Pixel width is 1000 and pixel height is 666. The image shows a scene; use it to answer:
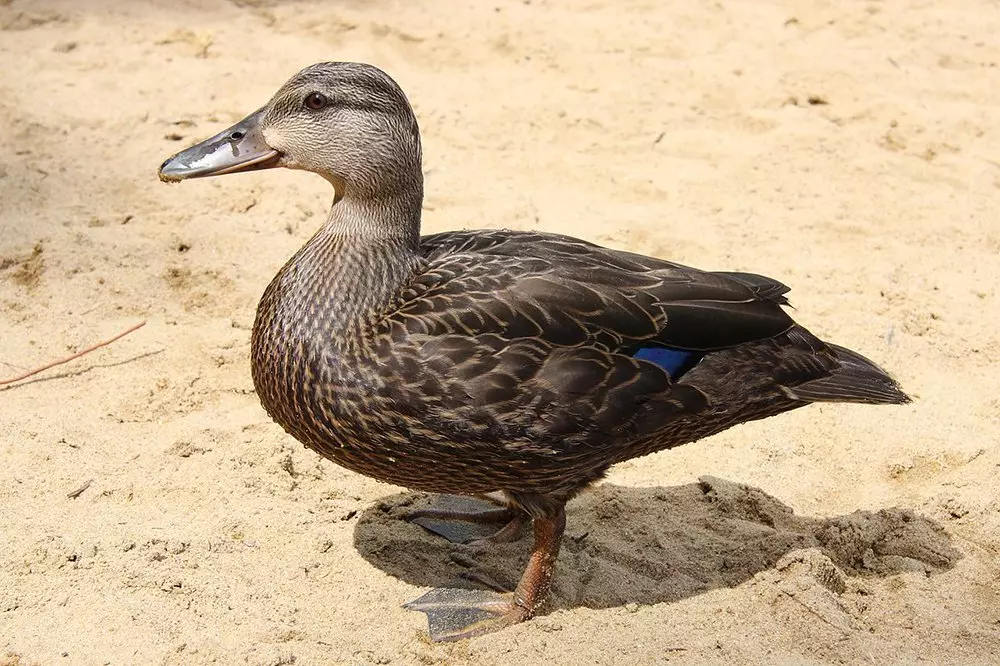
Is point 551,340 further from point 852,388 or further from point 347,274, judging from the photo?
point 852,388

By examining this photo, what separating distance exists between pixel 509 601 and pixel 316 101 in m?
1.74

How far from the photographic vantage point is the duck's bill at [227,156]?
145 inches

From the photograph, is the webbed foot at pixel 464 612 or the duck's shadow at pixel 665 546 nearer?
the webbed foot at pixel 464 612

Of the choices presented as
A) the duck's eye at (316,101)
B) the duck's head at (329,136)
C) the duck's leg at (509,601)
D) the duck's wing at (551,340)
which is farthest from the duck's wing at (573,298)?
the duck's leg at (509,601)

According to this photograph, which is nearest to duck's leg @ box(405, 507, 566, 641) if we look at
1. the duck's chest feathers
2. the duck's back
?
the duck's back

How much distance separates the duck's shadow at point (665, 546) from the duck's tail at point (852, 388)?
0.56m

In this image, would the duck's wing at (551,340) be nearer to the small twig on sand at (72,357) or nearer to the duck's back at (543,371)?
the duck's back at (543,371)

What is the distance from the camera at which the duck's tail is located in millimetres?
3855

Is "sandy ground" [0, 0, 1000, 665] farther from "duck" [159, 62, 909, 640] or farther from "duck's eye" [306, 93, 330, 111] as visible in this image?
"duck's eye" [306, 93, 330, 111]

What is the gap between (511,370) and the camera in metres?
3.43

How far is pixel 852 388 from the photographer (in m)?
3.90

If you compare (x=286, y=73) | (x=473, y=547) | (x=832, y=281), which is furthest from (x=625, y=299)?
(x=286, y=73)


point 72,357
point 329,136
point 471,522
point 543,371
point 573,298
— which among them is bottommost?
point 471,522

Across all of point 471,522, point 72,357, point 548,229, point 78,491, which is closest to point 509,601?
point 471,522
